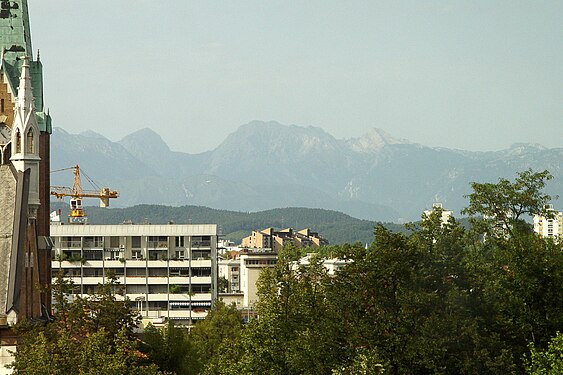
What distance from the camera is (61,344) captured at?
1934 inches

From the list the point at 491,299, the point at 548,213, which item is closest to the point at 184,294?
the point at 548,213

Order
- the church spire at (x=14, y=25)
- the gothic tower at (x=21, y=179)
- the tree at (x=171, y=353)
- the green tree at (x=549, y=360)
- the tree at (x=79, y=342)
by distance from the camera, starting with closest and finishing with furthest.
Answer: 1. the tree at (x=79, y=342)
2. the green tree at (x=549, y=360)
3. the gothic tower at (x=21, y=179)
4. the church spire at (x=14, y=25)
5. the tree at (x=171, y=353)

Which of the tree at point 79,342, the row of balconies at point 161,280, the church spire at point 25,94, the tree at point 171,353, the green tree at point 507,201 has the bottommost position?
the tree at point 171,353

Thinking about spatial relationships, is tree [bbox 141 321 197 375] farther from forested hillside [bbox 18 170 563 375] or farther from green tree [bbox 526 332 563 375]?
green tree [bbox 526 332 563 375]

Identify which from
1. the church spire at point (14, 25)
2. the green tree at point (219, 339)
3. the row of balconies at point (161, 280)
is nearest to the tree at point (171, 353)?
the green tree at point (219, 339)

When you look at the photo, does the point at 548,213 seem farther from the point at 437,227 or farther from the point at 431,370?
the point at 431,370

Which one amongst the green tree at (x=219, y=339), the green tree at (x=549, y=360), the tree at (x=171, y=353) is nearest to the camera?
the green tree at (x=549, y=360)

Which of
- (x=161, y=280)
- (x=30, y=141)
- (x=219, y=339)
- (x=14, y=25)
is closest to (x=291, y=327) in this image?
(x=30, y=141)

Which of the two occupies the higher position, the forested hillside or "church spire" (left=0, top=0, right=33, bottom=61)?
"church spire" (left=0, top=0, right=33, bottom=61)

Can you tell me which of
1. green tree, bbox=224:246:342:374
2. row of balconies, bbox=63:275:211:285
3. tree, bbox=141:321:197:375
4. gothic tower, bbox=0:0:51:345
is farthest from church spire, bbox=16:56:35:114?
row of balconies, bbox=63:275:211:285

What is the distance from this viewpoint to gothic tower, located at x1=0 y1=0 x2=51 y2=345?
55000 mm

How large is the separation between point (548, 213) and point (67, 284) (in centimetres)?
A: 3702

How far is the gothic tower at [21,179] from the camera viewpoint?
55.0 metres

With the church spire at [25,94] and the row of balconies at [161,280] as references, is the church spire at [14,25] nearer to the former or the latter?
the church spire at [25,94]
